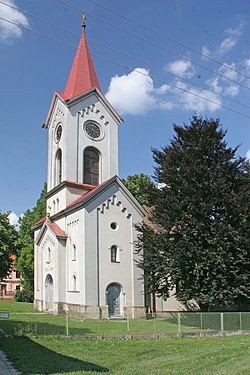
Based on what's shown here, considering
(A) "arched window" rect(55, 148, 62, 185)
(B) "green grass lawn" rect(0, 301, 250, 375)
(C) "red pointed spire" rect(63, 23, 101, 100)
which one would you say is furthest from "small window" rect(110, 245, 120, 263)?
(C) "red pointed spire" rect(63, 23, 101, 100)

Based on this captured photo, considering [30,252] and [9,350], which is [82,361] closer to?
[9,350]

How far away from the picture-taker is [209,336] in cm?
1947

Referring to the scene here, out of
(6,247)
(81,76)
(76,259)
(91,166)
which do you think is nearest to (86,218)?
(76,259)

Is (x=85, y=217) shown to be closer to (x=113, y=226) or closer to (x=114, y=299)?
(x=113, y=226)

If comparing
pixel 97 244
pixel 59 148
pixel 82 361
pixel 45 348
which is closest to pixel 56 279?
pixel 97 244

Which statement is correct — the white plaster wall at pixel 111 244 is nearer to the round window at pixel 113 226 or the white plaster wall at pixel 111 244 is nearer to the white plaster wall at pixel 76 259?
the round window at pixel 113 226

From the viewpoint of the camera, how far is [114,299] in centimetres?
2936

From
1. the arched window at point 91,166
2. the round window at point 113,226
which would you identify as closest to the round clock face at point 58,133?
the arched window at point 91,166

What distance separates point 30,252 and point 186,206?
31.1 metres

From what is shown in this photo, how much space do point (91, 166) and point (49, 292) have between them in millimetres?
10934

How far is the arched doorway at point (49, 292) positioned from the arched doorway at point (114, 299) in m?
5.52

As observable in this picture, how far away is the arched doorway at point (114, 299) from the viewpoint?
1145 inches

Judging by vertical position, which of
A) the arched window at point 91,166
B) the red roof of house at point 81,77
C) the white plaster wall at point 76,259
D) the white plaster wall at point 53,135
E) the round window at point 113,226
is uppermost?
the red roof of house at point 81,77

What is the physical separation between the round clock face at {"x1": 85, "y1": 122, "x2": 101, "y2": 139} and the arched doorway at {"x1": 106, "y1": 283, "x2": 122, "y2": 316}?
13211mm
